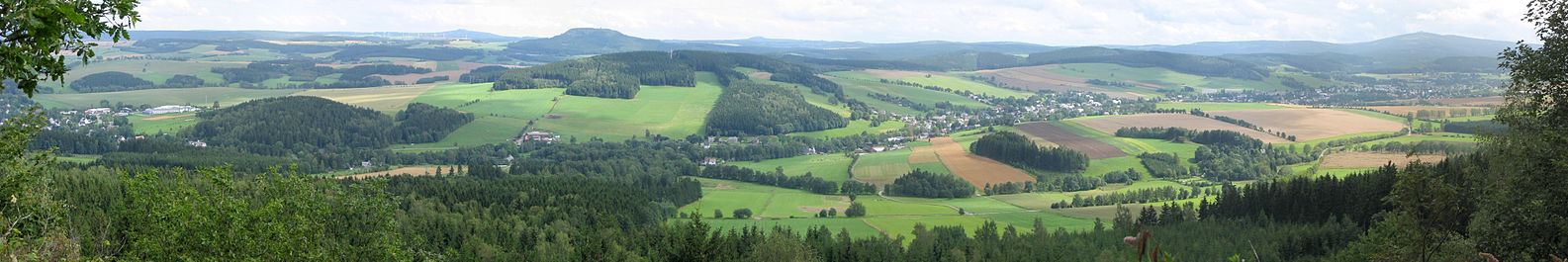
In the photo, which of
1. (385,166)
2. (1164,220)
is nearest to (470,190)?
(385,166)

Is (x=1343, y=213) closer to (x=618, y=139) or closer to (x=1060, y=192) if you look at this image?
(x=1060, y=192)

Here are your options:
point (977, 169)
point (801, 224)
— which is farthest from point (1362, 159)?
point (801, 224)

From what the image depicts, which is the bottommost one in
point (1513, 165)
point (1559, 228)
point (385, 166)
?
point (385, 166)

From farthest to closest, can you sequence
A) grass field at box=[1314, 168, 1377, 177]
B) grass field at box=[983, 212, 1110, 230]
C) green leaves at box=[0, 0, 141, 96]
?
grass field at box=[1314, 168, 1377, 177]
grass field at box=[983, 212, 1110, 230]
green leaves at box=[0, 0, 141, 96]

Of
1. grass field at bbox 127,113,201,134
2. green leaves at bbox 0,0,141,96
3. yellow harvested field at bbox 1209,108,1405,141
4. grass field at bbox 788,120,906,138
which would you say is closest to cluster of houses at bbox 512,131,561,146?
grass field at bbox 788,120,906,138

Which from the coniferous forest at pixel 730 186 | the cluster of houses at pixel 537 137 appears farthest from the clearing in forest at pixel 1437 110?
the cluster of houses at pixel 537 137

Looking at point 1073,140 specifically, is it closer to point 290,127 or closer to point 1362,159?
point 1362,159

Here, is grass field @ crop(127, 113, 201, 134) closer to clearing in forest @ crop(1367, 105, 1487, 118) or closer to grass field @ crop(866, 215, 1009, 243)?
grass field @ crop(866, 215, 1009, 243)
